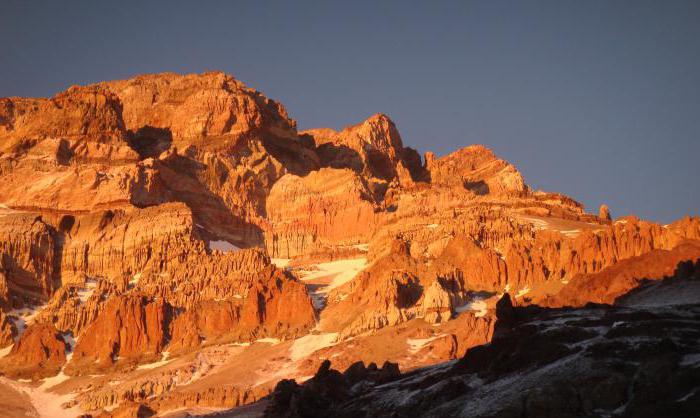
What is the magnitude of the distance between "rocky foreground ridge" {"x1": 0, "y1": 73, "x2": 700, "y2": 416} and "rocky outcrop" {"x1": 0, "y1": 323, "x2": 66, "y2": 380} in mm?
264

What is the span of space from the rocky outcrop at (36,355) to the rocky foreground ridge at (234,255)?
264 mm

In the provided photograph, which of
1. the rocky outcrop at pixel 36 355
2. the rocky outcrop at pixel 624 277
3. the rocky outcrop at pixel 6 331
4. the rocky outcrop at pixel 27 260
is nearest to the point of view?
the rocky outcrop at pixel 624 277

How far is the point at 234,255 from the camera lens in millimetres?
147750

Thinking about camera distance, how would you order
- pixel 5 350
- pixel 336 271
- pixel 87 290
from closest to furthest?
pixel 5 350 → pixel 87 290 → pixel 336 271

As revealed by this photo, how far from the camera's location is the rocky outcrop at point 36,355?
13038 cm

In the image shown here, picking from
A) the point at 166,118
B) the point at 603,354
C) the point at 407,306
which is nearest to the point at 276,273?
the point at 407,306

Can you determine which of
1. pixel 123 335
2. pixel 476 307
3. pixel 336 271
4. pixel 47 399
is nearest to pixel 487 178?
pixel 336 271

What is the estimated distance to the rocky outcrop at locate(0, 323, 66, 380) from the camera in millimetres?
130375

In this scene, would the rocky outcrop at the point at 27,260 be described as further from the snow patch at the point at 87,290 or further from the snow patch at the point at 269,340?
the snow patch at the point at 269,340

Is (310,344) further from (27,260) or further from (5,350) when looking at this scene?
(27,260)

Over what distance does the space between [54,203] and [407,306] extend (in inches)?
2185

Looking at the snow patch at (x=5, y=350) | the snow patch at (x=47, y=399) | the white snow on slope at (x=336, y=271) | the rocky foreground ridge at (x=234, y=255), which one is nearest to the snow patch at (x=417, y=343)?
the rocky foreground ridge at (x=234, y=255)

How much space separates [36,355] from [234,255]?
2552 centimetres

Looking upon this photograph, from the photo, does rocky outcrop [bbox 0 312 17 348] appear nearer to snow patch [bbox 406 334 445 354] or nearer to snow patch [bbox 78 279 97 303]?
snow patch [bbox 78 279 97 303]
